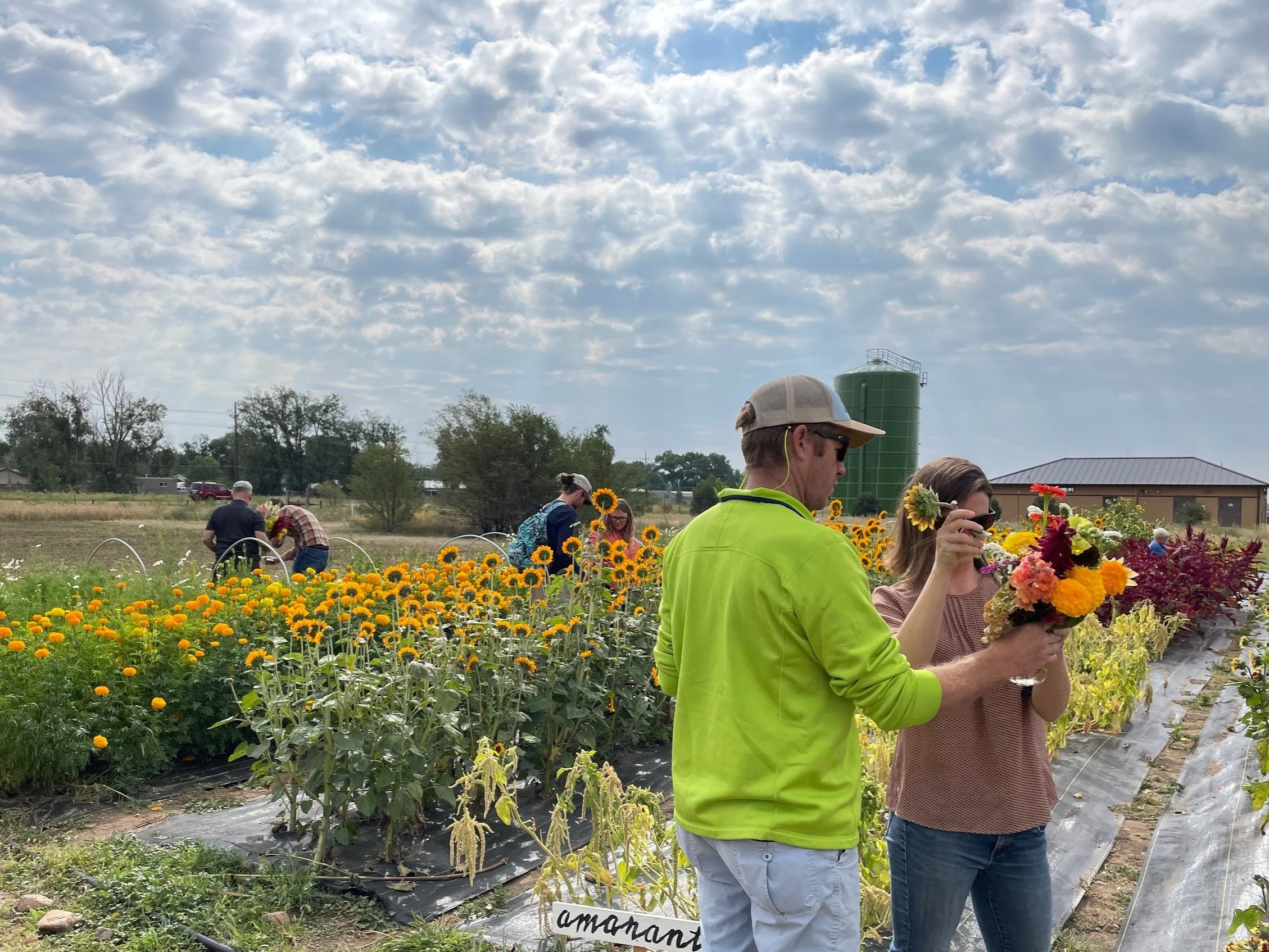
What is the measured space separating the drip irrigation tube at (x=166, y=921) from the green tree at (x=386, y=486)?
101 ft

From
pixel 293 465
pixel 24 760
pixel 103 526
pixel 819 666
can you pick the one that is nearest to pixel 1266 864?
pixel 819 666

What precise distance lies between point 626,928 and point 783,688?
4.39ft

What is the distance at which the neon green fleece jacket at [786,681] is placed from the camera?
1530mm

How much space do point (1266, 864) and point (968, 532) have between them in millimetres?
2949

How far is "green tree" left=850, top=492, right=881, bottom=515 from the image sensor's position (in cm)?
3938

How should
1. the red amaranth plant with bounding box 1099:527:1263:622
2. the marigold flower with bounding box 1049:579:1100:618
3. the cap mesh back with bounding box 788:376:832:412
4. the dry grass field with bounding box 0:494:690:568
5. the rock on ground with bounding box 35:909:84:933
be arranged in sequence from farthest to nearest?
the dry grass field with bounding box 0:494:690:568, the red amaranth plant with bounding box 1099:527:1263:622, the rock on ground with bounding box 35:909:84:933, the marigold flower with bounding box 1049:579:1100:618, the cap mesh back with bounding box 788:376:832:412

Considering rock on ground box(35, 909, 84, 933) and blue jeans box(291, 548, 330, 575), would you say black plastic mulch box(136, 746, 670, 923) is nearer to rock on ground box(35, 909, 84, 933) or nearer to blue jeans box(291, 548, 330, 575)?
rock on ground box(35, 909, 84, 933)

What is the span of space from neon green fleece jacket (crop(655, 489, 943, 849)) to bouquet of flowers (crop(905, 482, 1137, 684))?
0.30 meters

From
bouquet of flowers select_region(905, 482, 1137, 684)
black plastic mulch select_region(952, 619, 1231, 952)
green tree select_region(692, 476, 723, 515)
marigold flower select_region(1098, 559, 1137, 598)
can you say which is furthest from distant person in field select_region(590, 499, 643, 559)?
green tree select_region(692, 476, 723, 515)

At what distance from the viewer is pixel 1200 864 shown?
3854 millimetres

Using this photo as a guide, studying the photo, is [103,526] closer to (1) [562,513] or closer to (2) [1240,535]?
(1) [562,513]

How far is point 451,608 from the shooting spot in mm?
4465

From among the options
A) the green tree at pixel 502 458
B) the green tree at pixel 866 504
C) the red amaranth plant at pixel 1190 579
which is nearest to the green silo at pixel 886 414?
the green tree at pixel 866 504

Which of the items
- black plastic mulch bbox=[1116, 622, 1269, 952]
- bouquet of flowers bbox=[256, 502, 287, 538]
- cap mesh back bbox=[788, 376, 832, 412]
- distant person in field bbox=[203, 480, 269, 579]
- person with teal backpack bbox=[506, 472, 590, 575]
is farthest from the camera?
distant person in field bbox=[203, 480, 269, 579]
